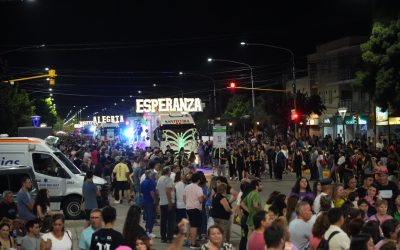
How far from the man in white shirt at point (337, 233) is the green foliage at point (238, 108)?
72.3 m

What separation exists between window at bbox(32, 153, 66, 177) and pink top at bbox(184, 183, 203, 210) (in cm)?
796

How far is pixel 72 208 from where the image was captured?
21.7m

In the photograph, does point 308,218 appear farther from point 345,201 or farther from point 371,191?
point 371,191

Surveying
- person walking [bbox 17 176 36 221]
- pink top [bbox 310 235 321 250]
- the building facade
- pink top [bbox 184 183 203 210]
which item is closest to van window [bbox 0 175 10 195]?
person walking [bbox 17 176 36 221]

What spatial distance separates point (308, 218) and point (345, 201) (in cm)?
212

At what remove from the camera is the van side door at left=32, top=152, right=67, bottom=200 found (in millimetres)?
21641

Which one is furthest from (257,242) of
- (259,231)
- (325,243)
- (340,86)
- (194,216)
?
(340,86)

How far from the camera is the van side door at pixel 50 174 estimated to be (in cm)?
2164

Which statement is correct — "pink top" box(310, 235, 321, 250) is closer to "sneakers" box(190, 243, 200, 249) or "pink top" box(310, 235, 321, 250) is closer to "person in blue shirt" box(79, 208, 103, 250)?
"person in blue shirt" box(79, 208, 103, 250)

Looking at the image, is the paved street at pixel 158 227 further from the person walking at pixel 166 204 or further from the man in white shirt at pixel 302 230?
the man in white shirt at pixel 302 230

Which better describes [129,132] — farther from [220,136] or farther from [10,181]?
[10,181]

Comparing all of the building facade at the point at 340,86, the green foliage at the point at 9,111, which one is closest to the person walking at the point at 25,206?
the green foliage at the point at 9,111

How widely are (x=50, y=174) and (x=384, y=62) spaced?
72.0 feet

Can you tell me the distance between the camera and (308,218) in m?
9.57
